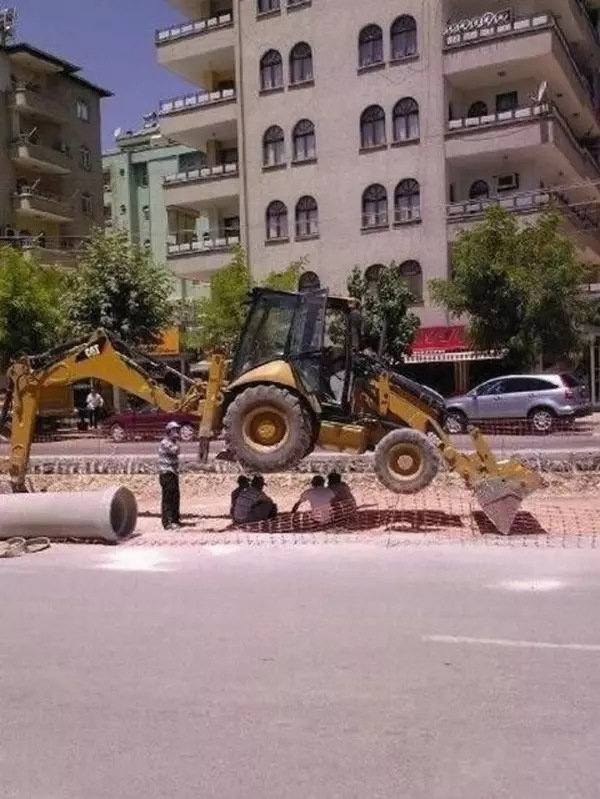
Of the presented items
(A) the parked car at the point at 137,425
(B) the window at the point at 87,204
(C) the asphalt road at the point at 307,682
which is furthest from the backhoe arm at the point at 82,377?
(B) the window at the point at 87,204

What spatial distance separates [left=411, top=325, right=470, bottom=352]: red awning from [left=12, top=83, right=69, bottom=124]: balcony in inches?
1076

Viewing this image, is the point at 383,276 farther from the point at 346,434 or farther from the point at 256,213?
the point at 346,434

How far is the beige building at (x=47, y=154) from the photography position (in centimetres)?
5281

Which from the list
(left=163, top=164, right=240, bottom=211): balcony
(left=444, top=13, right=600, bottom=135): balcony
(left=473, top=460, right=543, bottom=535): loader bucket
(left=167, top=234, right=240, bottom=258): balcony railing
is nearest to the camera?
(left=473, top=460, right=543, bottom=535): loader bucket

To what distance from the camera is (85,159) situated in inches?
2324

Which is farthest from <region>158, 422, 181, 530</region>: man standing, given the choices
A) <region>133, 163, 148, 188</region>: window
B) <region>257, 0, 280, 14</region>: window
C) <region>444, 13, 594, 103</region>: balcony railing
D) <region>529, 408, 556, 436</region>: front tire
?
<region>133, 163, 148, 188</region>: window

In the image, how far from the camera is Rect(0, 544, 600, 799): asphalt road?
4.95 m

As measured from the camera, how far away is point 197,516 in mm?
15859

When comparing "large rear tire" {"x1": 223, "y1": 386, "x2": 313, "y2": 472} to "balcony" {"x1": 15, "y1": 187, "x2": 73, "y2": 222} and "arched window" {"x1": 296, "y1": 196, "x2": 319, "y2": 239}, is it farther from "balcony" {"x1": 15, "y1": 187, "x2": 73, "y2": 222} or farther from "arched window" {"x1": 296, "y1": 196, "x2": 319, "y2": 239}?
"balcony" {"x1": 15, "y1": 187, "x2": 73, "y2": 222}

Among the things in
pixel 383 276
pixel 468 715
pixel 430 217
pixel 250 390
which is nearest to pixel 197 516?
pixel 250 390

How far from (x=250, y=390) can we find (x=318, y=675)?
6729mm

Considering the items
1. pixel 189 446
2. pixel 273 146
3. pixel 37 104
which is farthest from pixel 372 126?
pixel 37 104

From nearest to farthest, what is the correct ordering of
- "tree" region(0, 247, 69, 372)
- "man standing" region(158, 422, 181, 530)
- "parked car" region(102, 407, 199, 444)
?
"man standing" region(158, 422, 181, 530), "parked car" region(102, 407, 199, 444), "tree" region(0, 247, 69, 372)

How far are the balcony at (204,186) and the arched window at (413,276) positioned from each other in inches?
360
